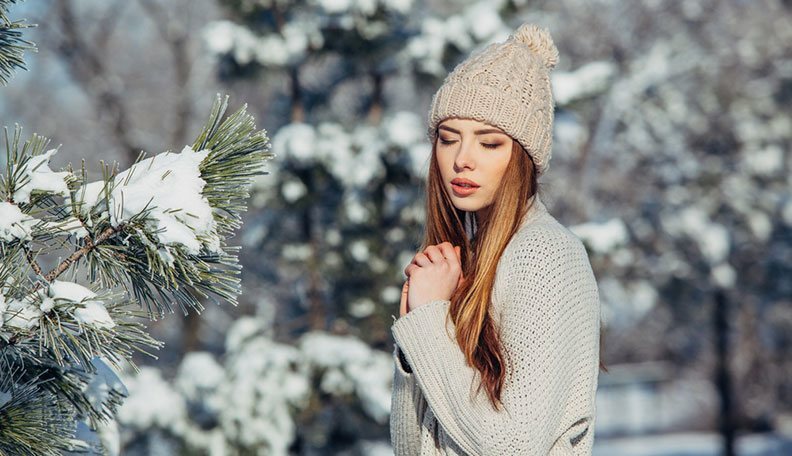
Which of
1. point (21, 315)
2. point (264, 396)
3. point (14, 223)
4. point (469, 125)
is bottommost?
point (21, 315)

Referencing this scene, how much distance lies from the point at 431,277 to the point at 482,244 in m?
0.15

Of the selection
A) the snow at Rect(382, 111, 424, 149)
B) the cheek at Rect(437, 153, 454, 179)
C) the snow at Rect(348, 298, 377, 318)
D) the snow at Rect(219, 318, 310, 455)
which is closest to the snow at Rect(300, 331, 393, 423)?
the snow at Rect(219, 318, 310, 455)

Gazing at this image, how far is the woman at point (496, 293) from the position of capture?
2055mm

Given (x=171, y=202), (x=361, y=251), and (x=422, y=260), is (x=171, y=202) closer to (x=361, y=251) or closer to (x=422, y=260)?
(x=422, y=260)

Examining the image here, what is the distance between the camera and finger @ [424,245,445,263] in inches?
88.0

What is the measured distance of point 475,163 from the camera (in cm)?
229

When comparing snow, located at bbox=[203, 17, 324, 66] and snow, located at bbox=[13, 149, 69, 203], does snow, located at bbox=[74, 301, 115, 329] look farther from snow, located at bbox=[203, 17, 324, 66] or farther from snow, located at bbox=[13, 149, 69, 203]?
snow, located at bbox=[203, 17, 324, 66]

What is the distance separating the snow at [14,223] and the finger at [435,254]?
0.85m

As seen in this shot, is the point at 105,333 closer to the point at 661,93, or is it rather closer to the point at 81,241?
the point at 81,241

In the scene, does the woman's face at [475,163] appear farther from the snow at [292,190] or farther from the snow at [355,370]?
the snow at [292,190]

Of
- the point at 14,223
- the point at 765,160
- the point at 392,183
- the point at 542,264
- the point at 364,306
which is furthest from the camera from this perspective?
the point at 765,160

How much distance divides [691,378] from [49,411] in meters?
16.2

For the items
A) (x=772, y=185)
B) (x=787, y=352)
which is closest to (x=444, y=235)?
(x=772, y=185)

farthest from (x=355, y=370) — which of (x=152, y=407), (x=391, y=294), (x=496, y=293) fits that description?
(x=496, y=293)
